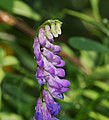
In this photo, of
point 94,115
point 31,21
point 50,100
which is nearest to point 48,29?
point 50,100

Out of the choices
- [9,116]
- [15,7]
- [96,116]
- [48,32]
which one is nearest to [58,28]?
[48,32]

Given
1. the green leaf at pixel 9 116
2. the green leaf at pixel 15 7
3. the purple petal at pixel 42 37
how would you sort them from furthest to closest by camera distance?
the green leaf at pixel 15 7
the green leaf at pixel 9 116
the purple petal at pixel 42 37

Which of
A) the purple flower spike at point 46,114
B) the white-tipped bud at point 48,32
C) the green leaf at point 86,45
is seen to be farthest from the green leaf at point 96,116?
the white-tipped bud at point 48,32

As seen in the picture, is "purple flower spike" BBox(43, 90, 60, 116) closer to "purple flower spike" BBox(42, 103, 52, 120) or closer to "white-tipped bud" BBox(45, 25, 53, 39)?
"purple flower spike" BBox(42, 103, 52, 120)

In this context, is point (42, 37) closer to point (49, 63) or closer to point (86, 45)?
point (49, 63)

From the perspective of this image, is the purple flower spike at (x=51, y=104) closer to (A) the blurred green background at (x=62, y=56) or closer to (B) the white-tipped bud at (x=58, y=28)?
(B) the white-tipped bud at (x=58, y=28)

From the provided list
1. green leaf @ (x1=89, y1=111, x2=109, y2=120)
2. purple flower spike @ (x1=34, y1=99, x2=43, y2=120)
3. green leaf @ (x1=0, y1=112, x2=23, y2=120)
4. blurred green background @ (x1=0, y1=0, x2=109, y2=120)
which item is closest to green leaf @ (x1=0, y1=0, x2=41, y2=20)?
blurred green background @ (x1=0, y1=0, x2=109, y2=120)

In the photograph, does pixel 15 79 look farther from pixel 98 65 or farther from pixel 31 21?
pixel 31 21
